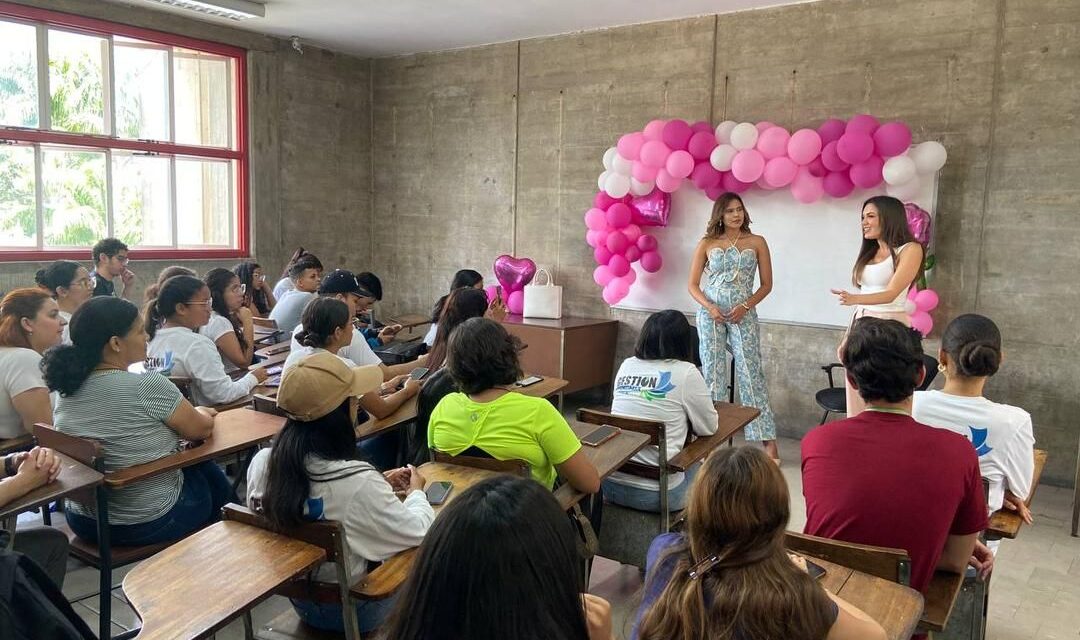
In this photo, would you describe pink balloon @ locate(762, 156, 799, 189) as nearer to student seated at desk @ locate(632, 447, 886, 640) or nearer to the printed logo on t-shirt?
the printed logo on t-shirt

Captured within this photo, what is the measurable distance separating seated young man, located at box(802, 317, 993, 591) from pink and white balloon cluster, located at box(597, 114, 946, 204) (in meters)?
3.12

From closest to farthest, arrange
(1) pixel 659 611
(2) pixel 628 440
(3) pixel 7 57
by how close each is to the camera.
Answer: (1) pixel 659 611 < (2) pixel 628 440 < (3) pixel 7 57

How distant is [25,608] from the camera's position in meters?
1.36

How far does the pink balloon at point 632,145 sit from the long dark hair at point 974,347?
3409 mm

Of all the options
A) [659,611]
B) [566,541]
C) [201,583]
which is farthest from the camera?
[201,583]

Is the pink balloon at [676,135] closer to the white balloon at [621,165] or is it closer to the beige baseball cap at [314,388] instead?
the white balloon at [621,165]

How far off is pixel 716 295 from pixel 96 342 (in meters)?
3.51

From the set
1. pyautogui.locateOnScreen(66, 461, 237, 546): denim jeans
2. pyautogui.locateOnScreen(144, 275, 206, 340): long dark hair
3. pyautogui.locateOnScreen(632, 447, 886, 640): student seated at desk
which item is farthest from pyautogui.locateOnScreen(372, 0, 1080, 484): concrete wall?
pyautogui.locateOnScreen(632, 447, 886, 640): student seated at desk

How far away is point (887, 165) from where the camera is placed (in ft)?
15.1

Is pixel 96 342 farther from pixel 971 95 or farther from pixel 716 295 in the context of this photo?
pixel 971 95

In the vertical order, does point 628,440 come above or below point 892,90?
below

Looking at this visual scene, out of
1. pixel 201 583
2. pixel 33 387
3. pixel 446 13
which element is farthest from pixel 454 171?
pixel 201 583

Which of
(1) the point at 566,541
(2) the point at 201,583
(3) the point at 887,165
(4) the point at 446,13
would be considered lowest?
(2) the point at 201,583

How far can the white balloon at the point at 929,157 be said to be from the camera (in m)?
4.50
